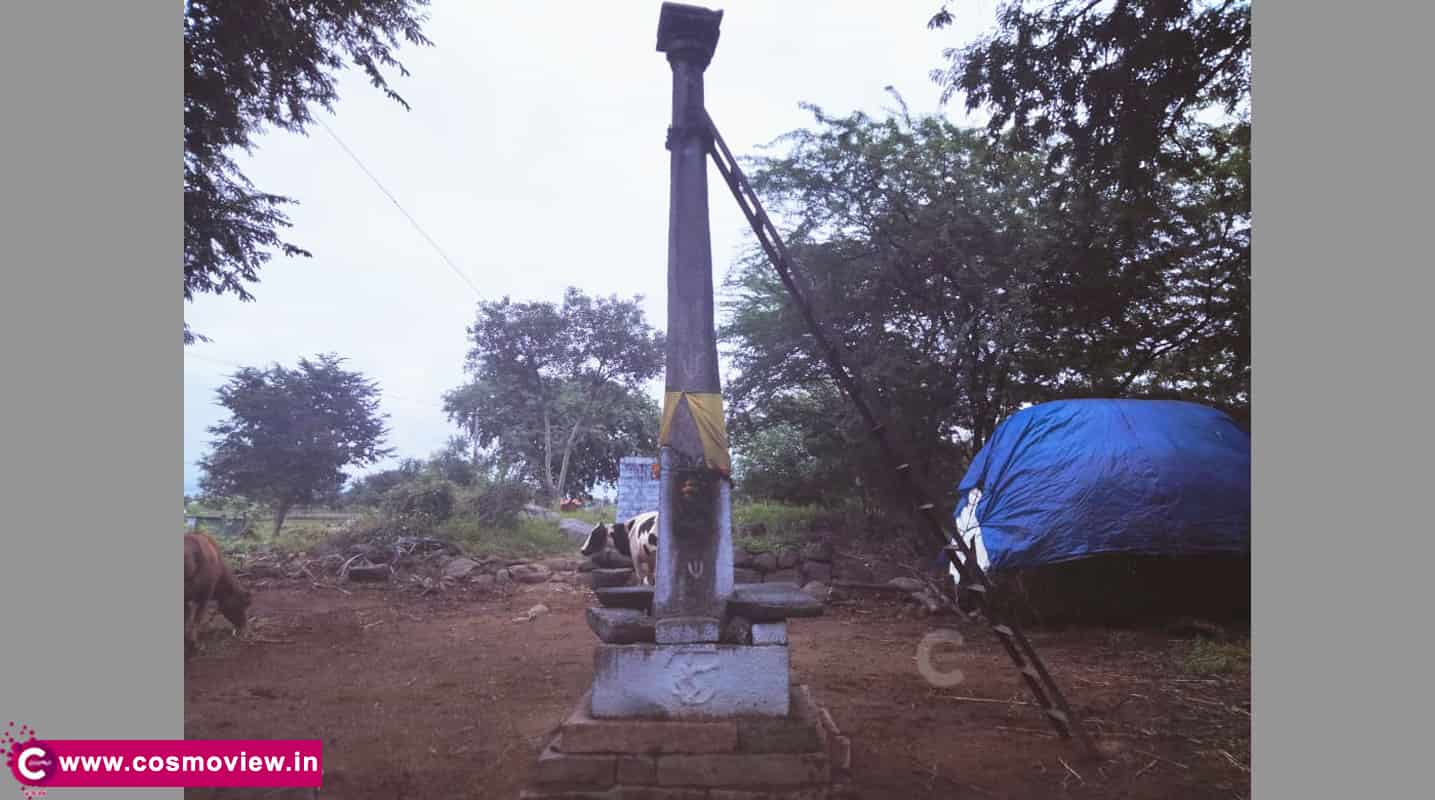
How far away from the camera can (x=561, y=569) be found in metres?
12.8

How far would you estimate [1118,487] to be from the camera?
743 cm

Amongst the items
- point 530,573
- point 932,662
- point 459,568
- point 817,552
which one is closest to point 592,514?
point 530,573

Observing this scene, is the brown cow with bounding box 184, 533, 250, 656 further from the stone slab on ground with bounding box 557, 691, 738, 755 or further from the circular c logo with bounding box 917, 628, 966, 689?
the circular c logo with bounding box 917, 628, 966, 689

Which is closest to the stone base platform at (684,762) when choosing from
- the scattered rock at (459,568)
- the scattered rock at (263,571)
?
the scattered rock at (459,568)

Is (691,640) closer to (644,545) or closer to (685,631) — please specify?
(685,631)

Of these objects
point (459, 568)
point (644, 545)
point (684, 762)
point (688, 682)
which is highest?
point (688, 682)

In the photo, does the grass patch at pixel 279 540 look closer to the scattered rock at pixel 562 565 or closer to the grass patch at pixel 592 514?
the scattered rock at pixel 562 565

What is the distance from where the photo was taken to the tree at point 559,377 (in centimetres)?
2430

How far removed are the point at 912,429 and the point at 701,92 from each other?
7.15 meters

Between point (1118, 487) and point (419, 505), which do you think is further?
point (419, 505)

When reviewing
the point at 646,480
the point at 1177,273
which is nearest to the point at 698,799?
the point at 1177,273

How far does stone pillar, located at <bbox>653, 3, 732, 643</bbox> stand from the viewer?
3.72 metres
